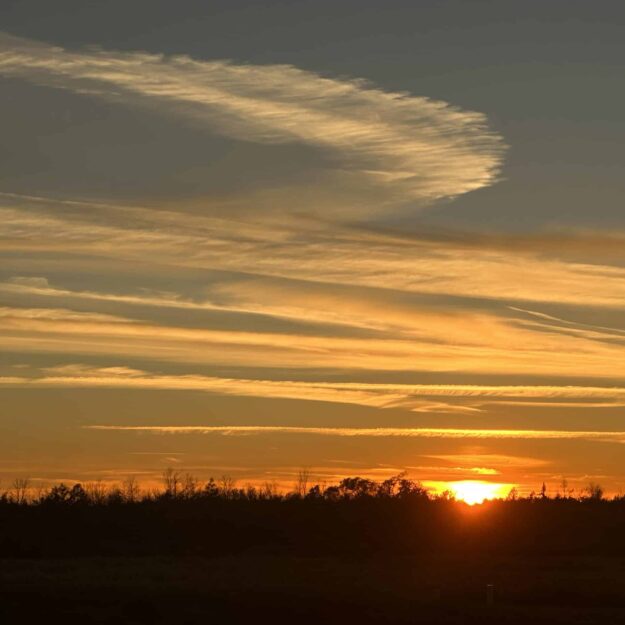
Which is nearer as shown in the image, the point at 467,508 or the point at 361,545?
the point at 361,545

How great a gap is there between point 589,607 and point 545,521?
1013 inches

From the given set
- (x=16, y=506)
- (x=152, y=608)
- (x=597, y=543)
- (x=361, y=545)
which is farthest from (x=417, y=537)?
(x=152, y=608)

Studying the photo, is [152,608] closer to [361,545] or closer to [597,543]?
[361,545]

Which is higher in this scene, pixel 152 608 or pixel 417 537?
pixel 417 537

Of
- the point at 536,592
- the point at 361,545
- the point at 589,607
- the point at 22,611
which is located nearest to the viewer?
the point at 22,611

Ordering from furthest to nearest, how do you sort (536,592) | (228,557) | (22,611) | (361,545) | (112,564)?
(361,545) < (228,557) < (112,564) < (536,592) < (22,611)

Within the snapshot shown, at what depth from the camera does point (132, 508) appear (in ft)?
188

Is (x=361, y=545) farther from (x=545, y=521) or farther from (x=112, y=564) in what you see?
(x=112, y=564)

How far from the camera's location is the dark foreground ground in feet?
102

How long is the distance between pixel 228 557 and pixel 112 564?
17.1 ft

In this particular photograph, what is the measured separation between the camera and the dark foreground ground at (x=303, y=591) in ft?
102

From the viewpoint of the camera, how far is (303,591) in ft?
117

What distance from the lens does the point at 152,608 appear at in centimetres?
3123

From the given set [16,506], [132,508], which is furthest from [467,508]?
[16,506]
